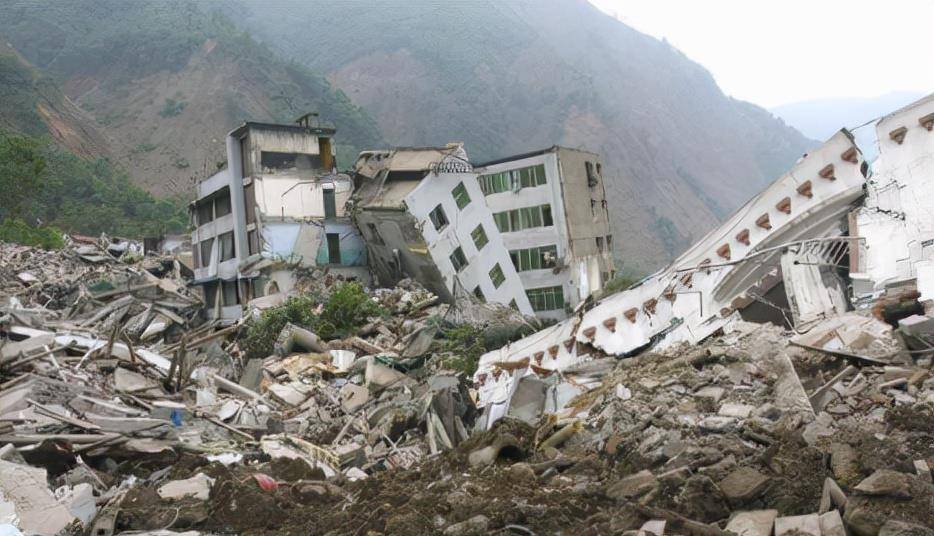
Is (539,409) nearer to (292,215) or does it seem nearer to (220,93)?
(292,215)

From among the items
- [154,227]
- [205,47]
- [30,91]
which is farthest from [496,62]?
[154,227]

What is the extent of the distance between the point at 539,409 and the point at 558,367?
2113 mm

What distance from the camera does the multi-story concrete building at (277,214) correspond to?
89.0 feet

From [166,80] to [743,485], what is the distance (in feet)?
286

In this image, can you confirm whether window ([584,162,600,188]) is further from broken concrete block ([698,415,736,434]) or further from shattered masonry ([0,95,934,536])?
broken concrete block ([698,415,736,434])

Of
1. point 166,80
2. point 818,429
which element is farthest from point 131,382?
point 166,80

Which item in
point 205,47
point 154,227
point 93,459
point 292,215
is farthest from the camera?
point 205,47

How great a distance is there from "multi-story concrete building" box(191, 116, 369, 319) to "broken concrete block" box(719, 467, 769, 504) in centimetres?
2284

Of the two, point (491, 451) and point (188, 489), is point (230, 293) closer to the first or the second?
point (188, 489)

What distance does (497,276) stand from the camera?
28453mm

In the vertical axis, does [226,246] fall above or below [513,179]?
below

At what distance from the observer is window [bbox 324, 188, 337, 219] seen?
1134 inches

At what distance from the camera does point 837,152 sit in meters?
10.6

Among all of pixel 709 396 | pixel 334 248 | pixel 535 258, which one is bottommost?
pixel 709 396
